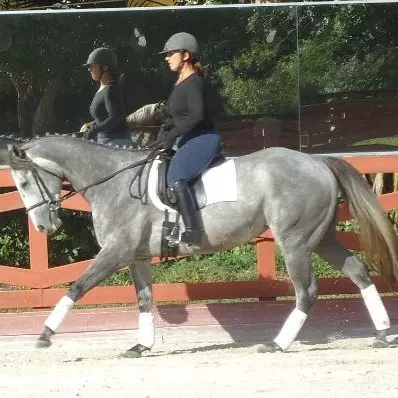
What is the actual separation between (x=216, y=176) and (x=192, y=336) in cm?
177

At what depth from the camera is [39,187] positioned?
8.75m

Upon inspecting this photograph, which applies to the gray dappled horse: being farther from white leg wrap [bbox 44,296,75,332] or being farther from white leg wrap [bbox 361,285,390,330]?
white leg wrap [bbox 44,296,75,332]

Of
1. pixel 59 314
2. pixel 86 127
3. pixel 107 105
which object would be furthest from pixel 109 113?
pixel 59 314

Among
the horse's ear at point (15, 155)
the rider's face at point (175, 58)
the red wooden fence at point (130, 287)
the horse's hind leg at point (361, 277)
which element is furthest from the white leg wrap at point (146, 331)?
the rider's face at point (175, 58)

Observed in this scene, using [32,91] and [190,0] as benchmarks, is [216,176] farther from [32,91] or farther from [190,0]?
[190,0]

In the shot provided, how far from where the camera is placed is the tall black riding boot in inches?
335

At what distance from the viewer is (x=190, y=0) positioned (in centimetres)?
1571

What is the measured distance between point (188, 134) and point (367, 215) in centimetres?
156

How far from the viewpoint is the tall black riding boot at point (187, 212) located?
8.50m

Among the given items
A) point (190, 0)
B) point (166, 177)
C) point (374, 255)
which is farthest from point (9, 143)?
point (190, 0)

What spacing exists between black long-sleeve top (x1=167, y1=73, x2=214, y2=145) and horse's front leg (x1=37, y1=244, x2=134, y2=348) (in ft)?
3.19

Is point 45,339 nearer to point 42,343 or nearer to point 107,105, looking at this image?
point 42,343

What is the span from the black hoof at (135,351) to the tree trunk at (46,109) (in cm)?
235

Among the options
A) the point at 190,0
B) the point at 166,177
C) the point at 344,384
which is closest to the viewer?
the point at 344,384
